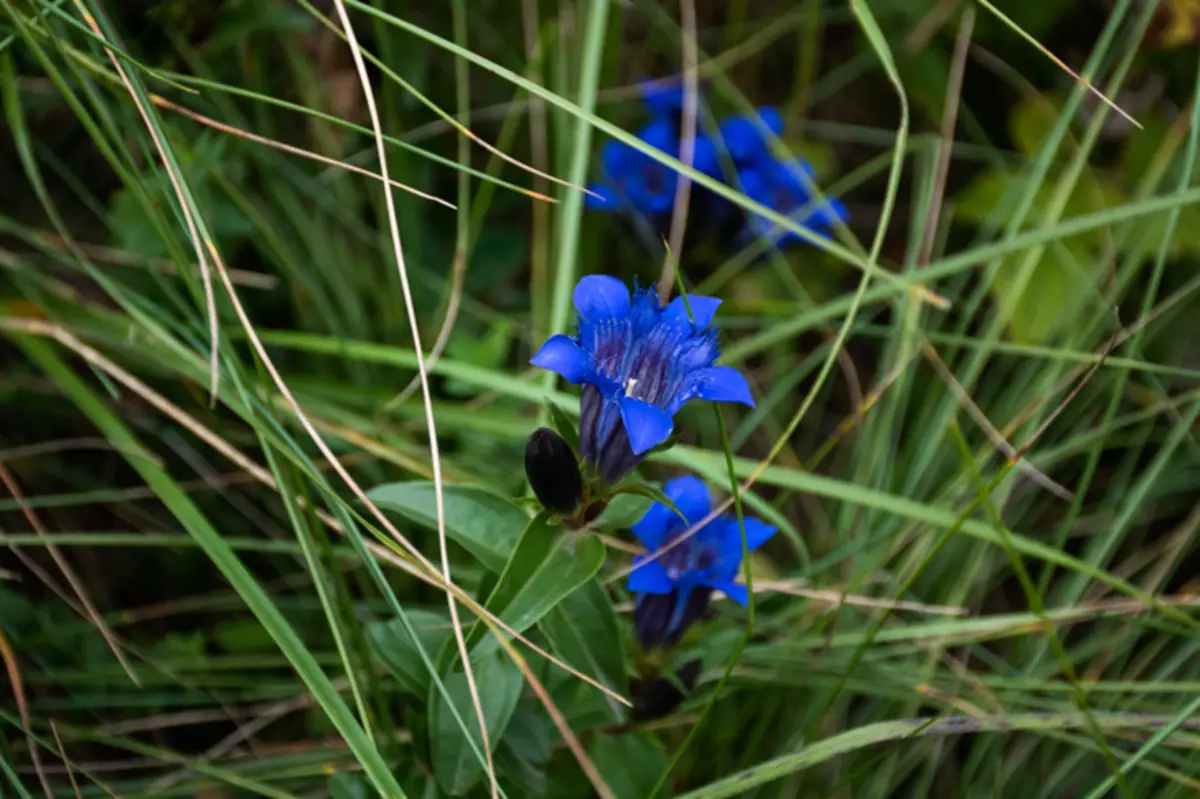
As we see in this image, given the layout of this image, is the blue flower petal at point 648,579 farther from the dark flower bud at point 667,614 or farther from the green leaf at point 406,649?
the green leaf at point 406,649

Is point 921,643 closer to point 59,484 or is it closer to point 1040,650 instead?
→ point 1040,650

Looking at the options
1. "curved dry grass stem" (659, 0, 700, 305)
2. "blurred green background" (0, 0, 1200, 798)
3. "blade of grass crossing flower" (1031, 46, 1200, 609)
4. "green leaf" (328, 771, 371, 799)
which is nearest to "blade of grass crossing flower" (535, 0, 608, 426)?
"blurred green background" (0, 0, 1200, 798)

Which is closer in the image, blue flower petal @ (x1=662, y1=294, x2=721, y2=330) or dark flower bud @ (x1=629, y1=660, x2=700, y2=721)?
blue flower petal @ (x1=662, y1=294, x2=721, y2=330)

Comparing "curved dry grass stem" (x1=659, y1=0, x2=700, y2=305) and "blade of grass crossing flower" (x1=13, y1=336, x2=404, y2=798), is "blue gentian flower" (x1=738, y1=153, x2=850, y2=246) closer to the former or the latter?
"curved dry grass stem" (x1=659, y1=0, x2=700, y2=305)

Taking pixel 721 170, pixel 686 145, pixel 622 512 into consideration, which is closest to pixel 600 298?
pixel 622 512

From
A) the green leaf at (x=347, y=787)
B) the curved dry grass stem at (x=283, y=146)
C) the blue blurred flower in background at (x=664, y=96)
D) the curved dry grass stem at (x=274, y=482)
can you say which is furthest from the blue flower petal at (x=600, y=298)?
the blue blurred flower in background at (x=664, y=96)

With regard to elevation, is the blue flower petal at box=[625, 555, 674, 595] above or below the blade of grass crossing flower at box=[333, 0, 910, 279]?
below
